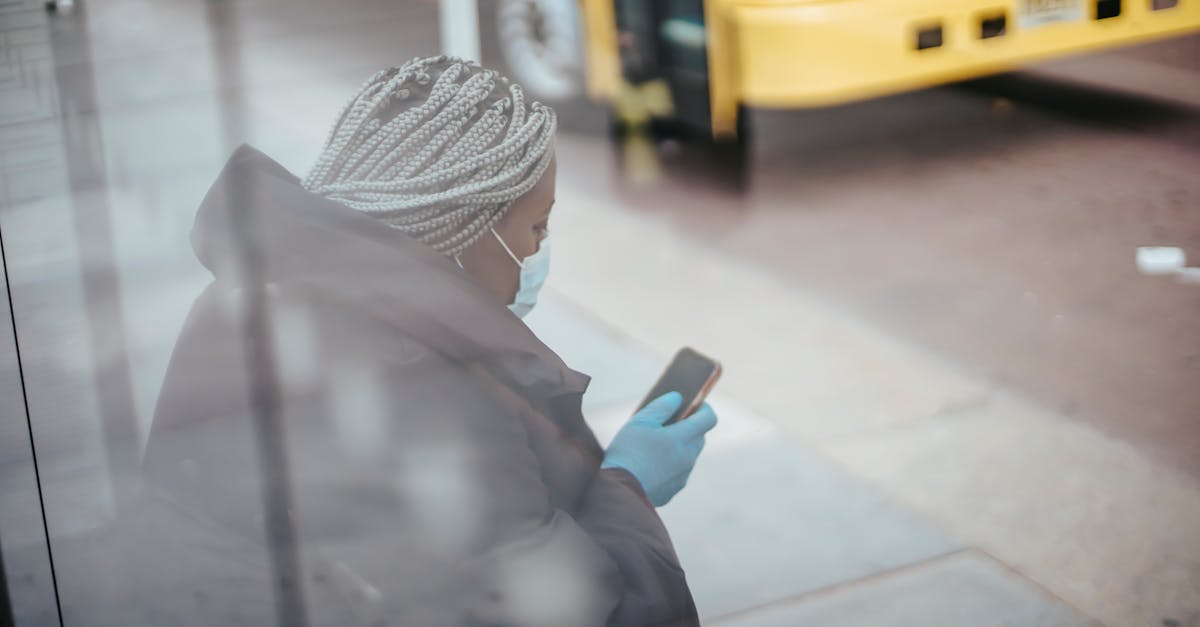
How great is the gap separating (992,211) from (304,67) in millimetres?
1623

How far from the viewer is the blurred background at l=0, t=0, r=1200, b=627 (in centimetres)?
171

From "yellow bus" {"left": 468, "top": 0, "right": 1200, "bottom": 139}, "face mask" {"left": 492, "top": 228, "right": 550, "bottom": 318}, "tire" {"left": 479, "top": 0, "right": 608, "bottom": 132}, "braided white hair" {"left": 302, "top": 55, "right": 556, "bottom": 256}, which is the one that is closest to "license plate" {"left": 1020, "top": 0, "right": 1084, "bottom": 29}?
"yellow bus" {"left": 468, "top": 0, "right": 1200, "bottom": 139}

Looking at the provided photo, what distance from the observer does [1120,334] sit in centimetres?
262

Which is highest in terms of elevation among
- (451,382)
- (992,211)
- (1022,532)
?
(451,382)

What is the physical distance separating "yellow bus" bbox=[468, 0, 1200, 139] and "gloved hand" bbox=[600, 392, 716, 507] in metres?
1.02

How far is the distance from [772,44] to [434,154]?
1.82 meters

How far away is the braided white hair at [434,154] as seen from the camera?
1296 millimetres

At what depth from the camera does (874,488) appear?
7.54ft

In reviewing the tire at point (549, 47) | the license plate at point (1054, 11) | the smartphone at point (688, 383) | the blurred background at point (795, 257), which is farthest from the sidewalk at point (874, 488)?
the license plate at point (1054, 11)

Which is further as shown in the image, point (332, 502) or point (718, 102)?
point (718, 102)

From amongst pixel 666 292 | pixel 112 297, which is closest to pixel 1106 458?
pixel 666 292

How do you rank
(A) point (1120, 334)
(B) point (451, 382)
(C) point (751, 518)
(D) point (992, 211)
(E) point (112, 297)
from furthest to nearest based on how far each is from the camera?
(D) point (992, 211) < (A) point (1120, 334) < (C) point (751, 518) < (E) point (112, 297) < (B) point (451, 382)

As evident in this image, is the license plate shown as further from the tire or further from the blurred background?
the tire

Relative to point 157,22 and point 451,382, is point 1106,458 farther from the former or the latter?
point 157,22
